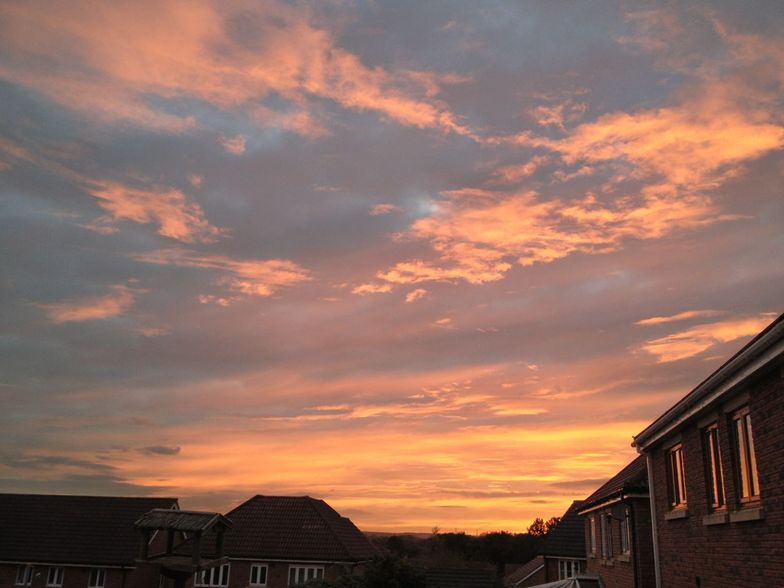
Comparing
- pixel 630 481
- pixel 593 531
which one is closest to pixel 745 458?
pixel 630 481

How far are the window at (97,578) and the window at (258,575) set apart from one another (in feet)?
31.2

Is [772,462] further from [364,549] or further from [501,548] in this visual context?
[501,548]

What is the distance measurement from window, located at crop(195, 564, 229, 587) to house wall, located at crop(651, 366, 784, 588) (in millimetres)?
36289

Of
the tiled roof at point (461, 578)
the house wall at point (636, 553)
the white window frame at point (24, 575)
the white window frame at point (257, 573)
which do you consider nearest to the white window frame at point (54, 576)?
the white window frame at point (24, 575)

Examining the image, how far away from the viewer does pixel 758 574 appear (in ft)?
39.9

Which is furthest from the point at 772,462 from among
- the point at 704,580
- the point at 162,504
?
the point at 162,504

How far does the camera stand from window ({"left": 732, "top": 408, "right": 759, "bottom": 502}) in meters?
12.7

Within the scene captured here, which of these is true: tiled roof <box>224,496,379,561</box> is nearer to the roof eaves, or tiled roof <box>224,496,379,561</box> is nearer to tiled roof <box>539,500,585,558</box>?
tiled roof <box>539,500,585,558</box>

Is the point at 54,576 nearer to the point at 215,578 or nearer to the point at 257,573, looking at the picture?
the point at 215,578

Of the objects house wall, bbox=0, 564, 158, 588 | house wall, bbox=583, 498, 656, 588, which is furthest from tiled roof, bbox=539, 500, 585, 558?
house wall, bbox=0, 564, 158, 588

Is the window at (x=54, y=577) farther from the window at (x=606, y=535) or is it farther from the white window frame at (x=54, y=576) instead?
the window at (x=606, y=535)

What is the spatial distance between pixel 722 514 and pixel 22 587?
4573 cm

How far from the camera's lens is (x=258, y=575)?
48.1 meters

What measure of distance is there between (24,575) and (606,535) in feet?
125
